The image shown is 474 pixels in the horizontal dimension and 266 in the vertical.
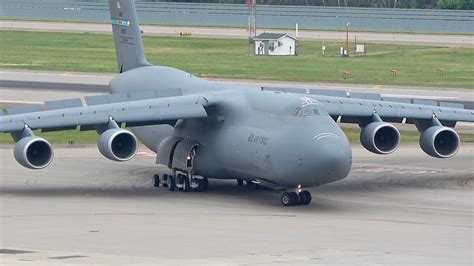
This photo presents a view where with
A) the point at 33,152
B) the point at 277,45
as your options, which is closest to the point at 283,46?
the point at 277,45

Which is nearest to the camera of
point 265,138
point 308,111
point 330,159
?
point 330,159

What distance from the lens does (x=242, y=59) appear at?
93562mm

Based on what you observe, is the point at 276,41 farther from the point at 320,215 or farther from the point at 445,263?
the point at 445,263

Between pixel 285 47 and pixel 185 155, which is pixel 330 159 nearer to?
pixel 185 155

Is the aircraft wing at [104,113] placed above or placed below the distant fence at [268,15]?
below

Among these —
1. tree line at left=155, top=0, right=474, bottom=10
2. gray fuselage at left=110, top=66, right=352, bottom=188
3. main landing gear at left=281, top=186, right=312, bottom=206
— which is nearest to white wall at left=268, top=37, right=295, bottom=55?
tree line at left=155, top=0, right=474, bottom=10

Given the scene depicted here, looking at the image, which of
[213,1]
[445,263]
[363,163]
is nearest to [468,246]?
[445,263]

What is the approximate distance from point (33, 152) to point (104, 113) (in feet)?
7.61

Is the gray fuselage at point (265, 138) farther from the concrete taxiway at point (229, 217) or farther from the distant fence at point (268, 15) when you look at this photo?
the distant fence at point (268, 15)

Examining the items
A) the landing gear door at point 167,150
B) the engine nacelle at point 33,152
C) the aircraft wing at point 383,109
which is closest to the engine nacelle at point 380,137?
the aircraft wing at point 383,109

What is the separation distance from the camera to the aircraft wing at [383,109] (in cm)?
4047

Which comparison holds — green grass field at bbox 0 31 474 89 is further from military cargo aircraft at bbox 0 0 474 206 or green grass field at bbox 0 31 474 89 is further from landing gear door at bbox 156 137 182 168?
landing gear door at bbox 156 137 182 168

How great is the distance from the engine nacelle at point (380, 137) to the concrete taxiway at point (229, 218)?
4.08 feet

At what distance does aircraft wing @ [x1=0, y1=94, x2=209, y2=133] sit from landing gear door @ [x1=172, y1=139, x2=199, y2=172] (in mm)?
1173
